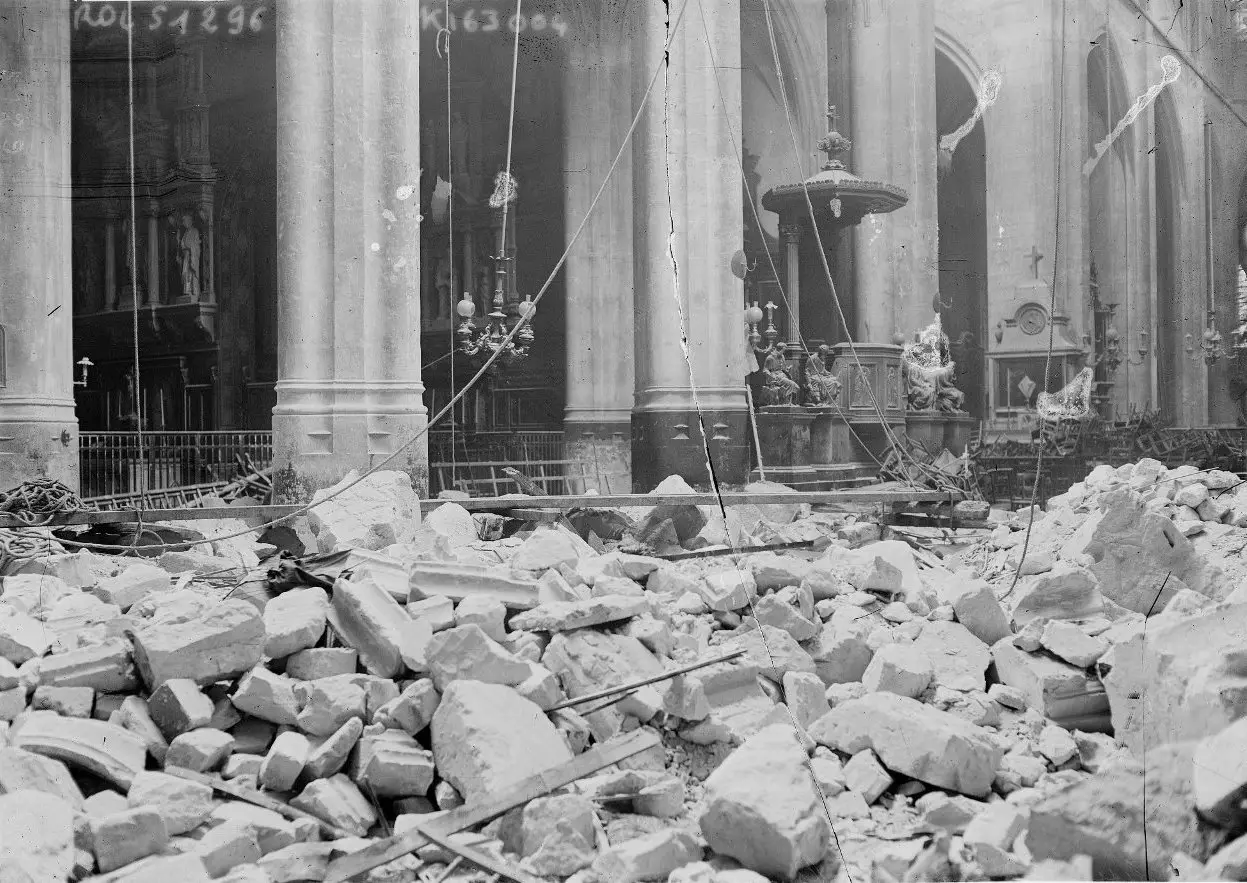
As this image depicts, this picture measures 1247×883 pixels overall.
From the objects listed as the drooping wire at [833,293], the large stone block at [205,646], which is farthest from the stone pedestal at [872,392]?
the large stone block at [205,646]

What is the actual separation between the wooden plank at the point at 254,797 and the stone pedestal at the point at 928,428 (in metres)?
3.86

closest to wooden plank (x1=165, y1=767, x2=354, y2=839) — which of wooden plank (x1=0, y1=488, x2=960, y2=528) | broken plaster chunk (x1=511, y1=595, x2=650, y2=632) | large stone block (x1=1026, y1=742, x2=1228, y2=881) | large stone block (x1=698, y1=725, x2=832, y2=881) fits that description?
broken plaster chunk (x1=511, y1=595, x2=650, y2=632)

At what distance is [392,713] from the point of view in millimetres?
3189

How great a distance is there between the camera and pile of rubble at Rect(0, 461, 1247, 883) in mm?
2793

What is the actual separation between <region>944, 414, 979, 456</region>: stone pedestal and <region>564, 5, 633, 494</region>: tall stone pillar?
2406 mm

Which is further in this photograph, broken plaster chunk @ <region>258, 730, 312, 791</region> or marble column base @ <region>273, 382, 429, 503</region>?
marble column base @ <region>273, 382, 429, 503</region>

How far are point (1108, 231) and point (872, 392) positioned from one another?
A: 1719 mm

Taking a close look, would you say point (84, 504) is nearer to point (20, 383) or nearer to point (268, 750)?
point (20, 383)

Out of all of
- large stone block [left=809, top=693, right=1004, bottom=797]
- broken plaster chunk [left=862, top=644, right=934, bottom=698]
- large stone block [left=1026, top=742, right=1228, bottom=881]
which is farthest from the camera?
broken plaster chunk [left=862, top=644, right=934, bottom=698]

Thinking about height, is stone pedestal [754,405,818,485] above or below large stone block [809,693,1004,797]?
above

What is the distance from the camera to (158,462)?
865cm

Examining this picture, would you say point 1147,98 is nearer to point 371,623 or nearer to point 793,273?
point 793,273

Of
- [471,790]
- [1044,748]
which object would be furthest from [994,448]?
[471,790]

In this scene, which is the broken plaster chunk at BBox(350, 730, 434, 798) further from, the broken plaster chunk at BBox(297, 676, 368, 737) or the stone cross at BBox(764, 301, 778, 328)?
the stone cross at BBox(764, 301, 778, 328)
